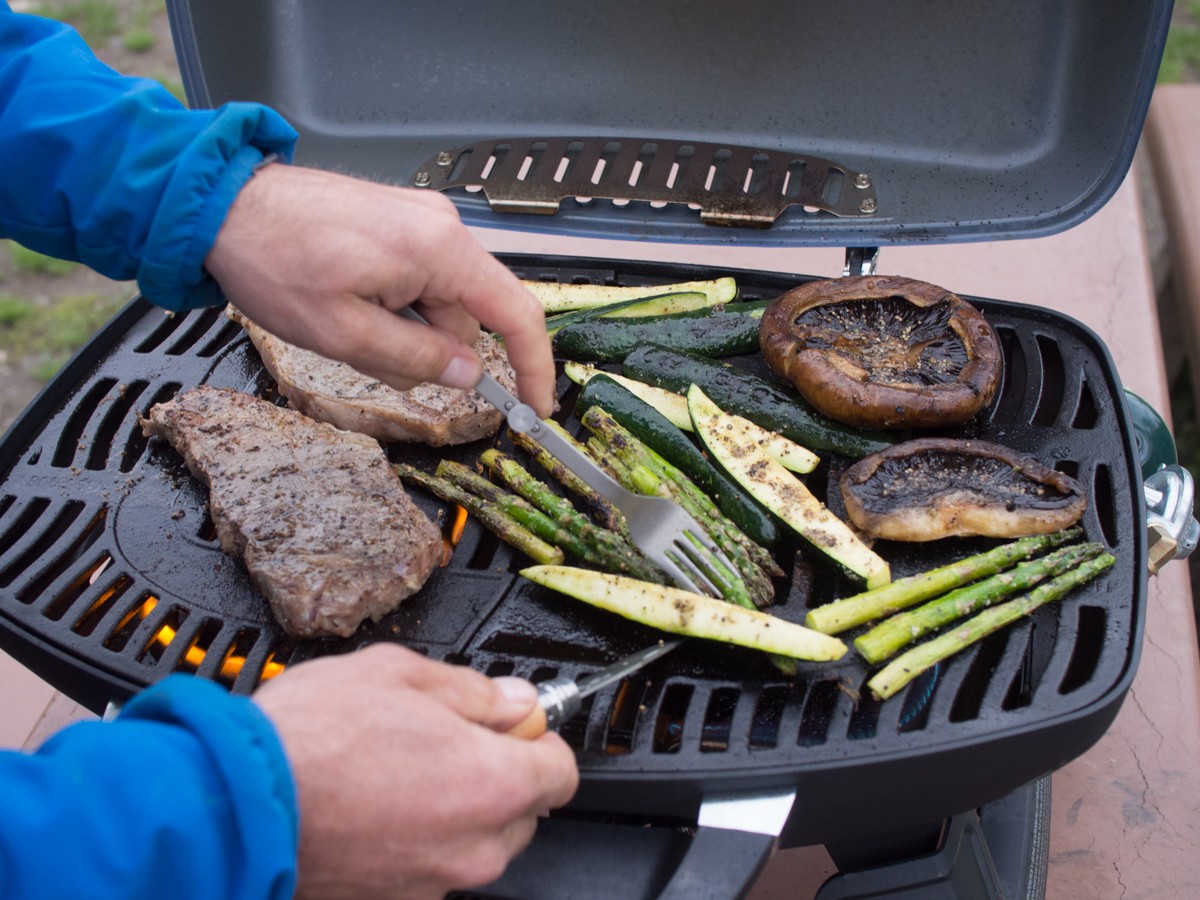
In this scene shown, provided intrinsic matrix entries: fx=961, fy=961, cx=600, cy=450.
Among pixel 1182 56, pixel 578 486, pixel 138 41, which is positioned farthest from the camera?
pixel 138 41

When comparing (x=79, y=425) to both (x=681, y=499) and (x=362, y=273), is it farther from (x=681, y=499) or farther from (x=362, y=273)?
(x=681, y=499)

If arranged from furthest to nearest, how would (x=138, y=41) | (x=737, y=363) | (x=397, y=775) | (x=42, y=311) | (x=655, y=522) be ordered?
(x=138, y=41) → (x=42, y=311) → (x=737, y=363) → (x=655, y=522) → (x=397, y=775)

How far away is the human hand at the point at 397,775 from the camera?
5.60 ft

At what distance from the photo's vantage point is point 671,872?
238cm

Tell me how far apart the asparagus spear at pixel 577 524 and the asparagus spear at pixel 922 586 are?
0.50 meters

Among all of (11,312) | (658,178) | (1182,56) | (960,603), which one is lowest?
(11,312)

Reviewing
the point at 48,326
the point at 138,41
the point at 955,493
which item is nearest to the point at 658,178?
the point at 955,493

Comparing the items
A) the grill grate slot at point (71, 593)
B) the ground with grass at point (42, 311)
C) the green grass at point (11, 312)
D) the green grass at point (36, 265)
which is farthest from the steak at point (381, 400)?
the green grass at point (36, 265)

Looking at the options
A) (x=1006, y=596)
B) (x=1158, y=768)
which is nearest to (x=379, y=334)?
(x=1006, y=596)

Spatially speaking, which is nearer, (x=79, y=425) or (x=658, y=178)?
(x=79, y=425)

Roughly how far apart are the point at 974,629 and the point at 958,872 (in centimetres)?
74

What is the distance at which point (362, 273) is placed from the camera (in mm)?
2336

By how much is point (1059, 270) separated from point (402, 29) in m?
3.95

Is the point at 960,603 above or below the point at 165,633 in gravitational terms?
above
